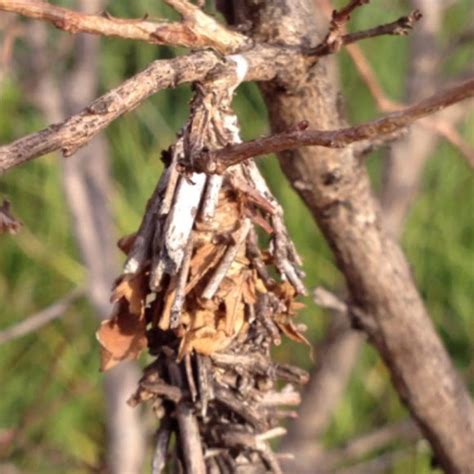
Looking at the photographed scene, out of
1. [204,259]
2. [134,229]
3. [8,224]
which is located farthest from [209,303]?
[134,229]

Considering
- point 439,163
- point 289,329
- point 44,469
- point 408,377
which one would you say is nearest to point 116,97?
point 289,329

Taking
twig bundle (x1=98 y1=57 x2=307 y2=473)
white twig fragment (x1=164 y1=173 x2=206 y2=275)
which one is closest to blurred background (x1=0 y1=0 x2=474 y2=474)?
twig bundle (x1=98 y1=57 x2=307 y2=473)

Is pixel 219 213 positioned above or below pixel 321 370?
below

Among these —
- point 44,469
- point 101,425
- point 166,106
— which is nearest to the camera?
point 44,469

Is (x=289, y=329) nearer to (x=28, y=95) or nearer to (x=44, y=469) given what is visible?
(x=28, y=95)

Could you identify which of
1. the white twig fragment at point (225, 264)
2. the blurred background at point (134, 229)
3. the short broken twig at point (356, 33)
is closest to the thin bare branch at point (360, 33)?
the short broken twig at point (356, 33)

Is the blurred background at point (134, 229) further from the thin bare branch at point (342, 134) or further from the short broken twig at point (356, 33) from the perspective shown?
the thin bare branch at point (342, 134)
